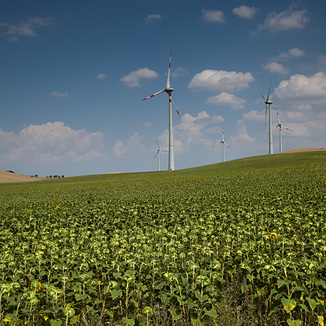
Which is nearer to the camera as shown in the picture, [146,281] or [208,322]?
[208,322]

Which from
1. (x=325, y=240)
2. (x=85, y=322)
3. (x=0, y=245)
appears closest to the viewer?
(x=85, y=322)

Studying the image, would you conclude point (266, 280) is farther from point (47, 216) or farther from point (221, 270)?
point (47, 216)

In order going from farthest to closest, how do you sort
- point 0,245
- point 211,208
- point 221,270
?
1. point 211,208
2. point 0,245
3. point 221,270

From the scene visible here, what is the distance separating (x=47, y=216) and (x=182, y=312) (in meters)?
10.7

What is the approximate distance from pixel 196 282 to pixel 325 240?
4.55m

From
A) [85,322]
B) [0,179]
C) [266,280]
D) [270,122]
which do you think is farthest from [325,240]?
[0,179]

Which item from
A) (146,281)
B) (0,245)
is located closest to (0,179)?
(0,245)

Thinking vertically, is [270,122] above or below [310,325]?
above

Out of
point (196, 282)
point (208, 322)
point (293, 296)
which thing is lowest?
point (208, 322)

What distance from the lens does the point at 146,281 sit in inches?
231

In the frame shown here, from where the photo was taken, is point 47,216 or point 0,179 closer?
point 47,216

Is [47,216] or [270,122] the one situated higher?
[270,122]

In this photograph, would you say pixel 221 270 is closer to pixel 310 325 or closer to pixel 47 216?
pixel 310 325

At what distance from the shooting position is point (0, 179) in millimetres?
89562
